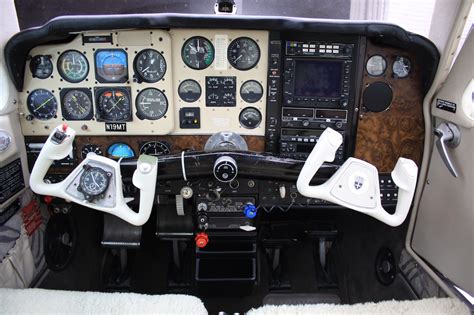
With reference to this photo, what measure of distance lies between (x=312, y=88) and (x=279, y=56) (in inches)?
9.8

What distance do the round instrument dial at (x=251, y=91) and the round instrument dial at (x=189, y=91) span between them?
0.24 metres

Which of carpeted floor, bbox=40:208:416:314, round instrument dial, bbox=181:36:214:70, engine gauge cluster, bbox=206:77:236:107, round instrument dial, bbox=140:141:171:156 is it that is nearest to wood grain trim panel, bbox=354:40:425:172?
carpeted floor, bbox=40:208:416:314

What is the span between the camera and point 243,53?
2211mm

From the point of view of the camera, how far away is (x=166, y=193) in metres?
2.12

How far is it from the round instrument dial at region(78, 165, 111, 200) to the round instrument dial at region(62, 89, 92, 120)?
0.68 m

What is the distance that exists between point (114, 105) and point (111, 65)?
213 millimetres

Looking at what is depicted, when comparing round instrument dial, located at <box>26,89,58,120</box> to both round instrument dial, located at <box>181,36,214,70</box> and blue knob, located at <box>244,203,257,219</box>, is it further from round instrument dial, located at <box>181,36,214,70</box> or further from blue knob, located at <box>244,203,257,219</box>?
blue knob, located at <box>244,203,257,219</box>

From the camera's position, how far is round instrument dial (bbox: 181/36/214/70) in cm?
219

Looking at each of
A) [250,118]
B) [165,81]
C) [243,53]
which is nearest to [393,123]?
[250,118]

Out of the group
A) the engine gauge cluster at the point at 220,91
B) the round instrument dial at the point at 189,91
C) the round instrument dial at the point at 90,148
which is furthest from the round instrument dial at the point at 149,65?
the round instrument dial at the point at 90,148

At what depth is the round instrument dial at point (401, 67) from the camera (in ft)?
7.32

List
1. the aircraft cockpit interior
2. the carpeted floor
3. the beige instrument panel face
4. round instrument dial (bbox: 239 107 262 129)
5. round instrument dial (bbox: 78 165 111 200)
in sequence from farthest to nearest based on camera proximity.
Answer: the carpeted floor, round instrument dial (bbox: 239 107 262 129), the beige instrument panel face, the aircraft cockpit interior, round instrument dial (bbox: 78 165 111 200)

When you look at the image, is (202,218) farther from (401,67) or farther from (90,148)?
(401,67)

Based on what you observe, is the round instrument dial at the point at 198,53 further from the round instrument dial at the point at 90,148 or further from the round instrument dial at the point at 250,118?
the round instrument dial at the point at 90,148
